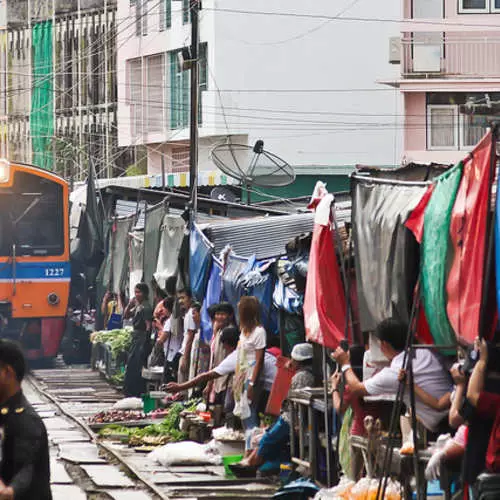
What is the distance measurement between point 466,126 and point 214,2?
800 cm

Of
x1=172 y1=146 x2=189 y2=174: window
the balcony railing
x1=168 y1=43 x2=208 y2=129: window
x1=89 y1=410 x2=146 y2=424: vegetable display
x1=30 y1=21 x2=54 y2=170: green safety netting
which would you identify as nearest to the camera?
x1=89 y1=410 x2=146 y2=424: vegetable display

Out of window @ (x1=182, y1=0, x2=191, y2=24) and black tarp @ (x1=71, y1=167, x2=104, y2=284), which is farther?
window @ (x1=182, y1=0, x2=191, y2=24)

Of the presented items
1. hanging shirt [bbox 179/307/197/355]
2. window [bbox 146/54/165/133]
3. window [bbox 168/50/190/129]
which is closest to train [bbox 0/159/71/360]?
hanging shirt [bbox 179/307/197/355]

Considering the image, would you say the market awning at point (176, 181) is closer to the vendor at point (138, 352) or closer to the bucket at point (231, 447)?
the vendor at point (138, 352)

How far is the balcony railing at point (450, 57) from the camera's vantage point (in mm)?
41969

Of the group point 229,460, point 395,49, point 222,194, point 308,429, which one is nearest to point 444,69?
point 395,49

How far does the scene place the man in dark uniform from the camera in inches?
304

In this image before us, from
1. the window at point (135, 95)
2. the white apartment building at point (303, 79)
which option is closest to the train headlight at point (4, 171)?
the white apartment building at point (303, 79)

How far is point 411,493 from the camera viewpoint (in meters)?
11.3

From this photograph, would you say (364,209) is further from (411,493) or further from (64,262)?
(64,262)

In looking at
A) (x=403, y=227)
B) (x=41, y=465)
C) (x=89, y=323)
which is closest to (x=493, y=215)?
(x=403, y=227)

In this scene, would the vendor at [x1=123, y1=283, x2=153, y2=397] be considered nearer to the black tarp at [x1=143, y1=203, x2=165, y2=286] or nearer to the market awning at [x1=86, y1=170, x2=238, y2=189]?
the black tarp at [x1=143, y1=203, x2=165, y2=286]

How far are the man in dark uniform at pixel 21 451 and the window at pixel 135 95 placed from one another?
147 feet

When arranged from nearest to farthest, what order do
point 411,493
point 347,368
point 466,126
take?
1. point 411,493
2. point 347,368
3. point 466,126
